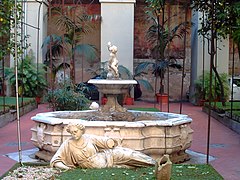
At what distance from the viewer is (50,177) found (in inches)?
251

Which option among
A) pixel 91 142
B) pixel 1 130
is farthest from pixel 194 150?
pixel 1 130

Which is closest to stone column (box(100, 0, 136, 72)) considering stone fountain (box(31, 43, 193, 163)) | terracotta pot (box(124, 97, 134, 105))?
terracotta pot (box(124, 97, 134, 105))

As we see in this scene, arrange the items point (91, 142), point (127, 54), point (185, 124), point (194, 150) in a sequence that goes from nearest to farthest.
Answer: point (91, 142) → point (185, 124) → point (194, 150) → point (127, 54)

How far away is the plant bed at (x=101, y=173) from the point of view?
6.48 meters

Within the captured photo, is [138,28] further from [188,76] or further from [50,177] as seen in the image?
[50,177]

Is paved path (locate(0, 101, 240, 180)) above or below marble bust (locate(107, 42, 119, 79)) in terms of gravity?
below

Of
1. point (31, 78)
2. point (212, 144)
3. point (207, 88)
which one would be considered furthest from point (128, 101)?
point (212, 144)

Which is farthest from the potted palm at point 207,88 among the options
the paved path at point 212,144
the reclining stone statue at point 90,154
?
the reclining stone statue at point 90,154

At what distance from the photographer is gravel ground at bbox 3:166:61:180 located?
6.44 meters

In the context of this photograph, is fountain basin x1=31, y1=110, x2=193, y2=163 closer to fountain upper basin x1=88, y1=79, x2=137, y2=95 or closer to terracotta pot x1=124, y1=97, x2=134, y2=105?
fountain upper basin x1=88, y1=79, x2=137, y2=95

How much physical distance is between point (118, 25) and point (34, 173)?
1492 cm

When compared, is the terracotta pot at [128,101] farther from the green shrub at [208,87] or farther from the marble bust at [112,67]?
the marble bust at [112,67]

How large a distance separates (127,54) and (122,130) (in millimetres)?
12893

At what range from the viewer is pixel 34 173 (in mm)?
6723
